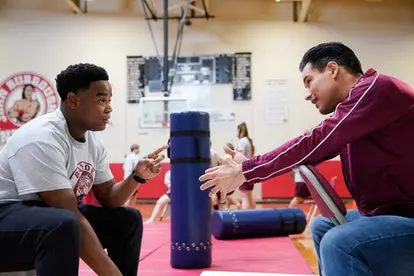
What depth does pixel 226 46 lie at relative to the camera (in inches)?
414

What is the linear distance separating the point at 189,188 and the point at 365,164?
5.58ft

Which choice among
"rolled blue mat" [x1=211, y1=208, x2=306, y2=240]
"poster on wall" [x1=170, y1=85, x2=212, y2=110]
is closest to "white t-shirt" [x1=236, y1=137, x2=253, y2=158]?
"rolled blue mat" [x1=211, y1=208, x2=306, y2=240]

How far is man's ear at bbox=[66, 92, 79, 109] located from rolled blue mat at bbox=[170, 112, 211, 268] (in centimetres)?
116

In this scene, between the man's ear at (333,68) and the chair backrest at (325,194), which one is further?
the man's ear at (333,68)

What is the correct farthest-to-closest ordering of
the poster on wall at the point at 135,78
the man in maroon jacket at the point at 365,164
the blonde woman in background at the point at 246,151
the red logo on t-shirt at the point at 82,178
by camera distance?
A: the poster on wall at the point at 135,78
the blonde woman in background at the point at 246,151
the red logo on t-shirt at the point at 82,178
the man in maroon jacket at the point at 365,164

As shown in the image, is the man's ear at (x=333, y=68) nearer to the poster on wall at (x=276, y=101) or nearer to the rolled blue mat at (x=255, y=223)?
the rolled blue mat at (x=255, y=223)

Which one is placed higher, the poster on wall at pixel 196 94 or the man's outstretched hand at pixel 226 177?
the poster on wall at pixel 196 94

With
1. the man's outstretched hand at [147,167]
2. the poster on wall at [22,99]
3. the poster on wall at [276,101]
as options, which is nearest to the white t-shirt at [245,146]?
the poster on wall at [276,101]

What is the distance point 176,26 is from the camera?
10.7m

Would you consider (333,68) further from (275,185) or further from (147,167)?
(275,185)

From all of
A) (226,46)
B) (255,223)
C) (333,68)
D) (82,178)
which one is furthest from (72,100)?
(226,46)

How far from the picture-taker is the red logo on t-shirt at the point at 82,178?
6.88 feet

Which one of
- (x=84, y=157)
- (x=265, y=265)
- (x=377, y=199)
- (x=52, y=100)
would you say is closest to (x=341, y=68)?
(x=377, y=199)

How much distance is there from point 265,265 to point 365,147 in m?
1.90
